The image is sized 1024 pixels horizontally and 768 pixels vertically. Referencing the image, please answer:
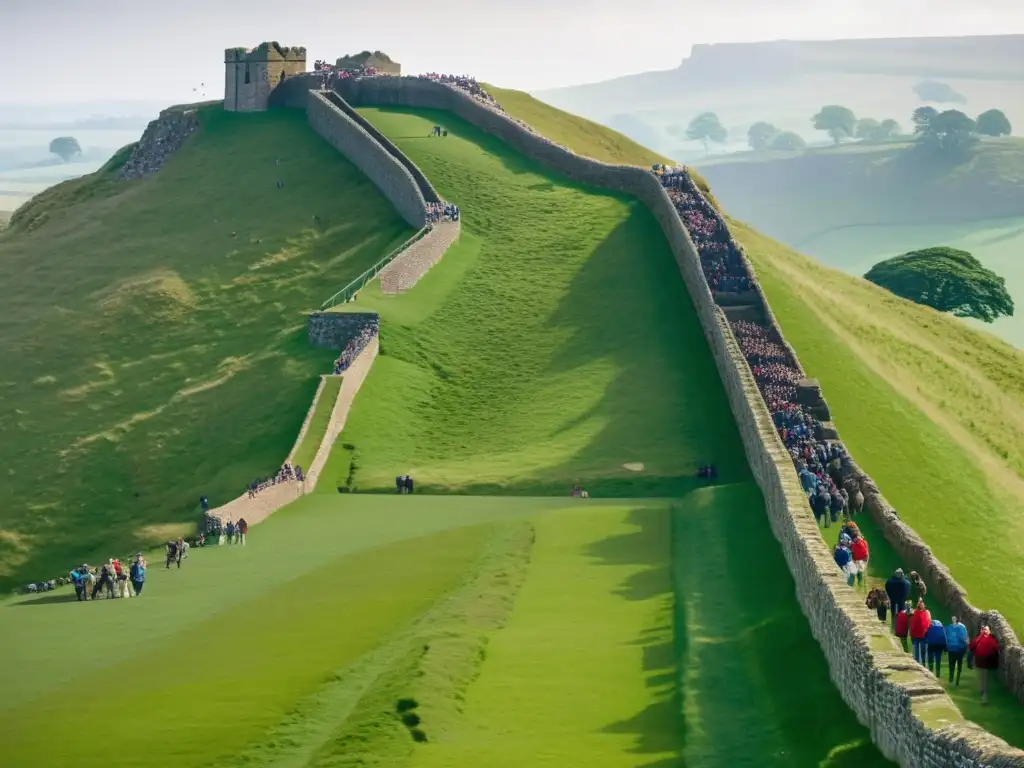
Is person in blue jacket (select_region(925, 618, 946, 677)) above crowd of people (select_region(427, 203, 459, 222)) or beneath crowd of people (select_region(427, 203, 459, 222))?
beneath

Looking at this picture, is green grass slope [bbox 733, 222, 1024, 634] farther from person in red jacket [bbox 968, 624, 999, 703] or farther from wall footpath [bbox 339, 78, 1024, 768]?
person in red jacket [bbox 968, 624, 999, 703]

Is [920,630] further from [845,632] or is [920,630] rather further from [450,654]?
[450,654]

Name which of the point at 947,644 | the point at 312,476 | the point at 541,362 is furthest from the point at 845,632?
the point at 541,362

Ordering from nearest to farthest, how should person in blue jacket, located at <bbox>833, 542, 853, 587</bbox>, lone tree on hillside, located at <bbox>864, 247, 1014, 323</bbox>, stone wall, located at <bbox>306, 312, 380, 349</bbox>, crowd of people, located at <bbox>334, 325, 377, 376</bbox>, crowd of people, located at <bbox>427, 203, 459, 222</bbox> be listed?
person in blue jacket, located at <bbox>833, 542, 853, 587</bbox> → crowd of people, located at <bbox>334, 325, 377, 376</bbox> → stone wall, located at <bbox>306, 312, 380, 349</bbox> → crowd of people, located at <bbox>427, 203, 459, 222</bbox> → lone tree on hillside, located at <bbox>864, 247, 1014, 323</bbox>

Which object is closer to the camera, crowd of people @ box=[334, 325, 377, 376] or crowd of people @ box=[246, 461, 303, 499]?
crowd of people @ box=[246, 461, 303, 499]

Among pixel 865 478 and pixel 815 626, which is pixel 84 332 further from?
pixel 815 626

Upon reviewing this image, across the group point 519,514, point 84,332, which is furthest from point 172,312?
point 519,514

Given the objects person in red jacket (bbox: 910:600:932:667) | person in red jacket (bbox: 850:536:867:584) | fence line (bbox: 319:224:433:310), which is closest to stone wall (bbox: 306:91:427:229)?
fence line (bbox: 319:224:433:310)
